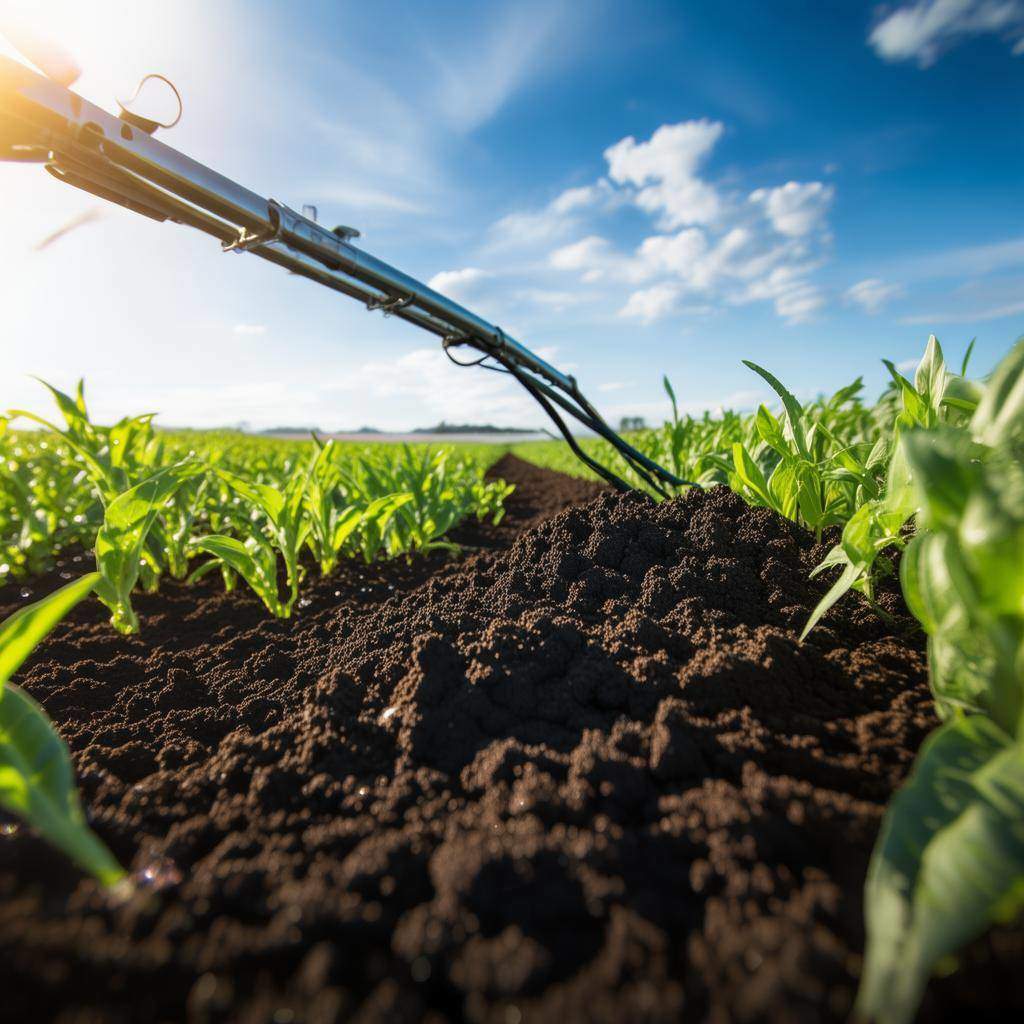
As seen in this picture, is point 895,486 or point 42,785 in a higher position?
point 895,486

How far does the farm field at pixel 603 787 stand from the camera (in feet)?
1.75

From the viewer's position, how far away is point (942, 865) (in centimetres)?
51

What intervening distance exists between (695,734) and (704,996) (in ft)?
1.37

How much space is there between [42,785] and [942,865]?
3.32ft

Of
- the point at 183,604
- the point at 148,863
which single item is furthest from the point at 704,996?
the point at 183,604

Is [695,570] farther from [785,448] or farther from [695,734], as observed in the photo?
[695,734]

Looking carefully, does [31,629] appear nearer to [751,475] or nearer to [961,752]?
[961,752]

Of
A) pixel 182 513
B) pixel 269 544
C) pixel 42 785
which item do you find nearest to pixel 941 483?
pixel 42 785

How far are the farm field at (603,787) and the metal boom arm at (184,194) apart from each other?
87 centimetres

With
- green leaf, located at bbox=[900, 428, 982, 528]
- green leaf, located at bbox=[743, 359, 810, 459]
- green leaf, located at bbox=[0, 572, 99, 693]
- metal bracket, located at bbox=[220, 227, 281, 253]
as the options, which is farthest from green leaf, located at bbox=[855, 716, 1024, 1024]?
metal bracket, located at bbox=[220, 227, 281, 253]

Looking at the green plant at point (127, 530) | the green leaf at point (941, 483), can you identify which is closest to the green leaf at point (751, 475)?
the green leaf at point (941, 483)

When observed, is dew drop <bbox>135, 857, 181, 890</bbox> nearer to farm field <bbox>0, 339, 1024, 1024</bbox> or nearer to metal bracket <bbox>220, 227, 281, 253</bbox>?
farm field <bbox>0, 339, 1024, 1024</bbox>

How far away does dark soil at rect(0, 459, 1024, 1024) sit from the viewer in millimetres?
539

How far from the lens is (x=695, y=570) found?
1.56m
